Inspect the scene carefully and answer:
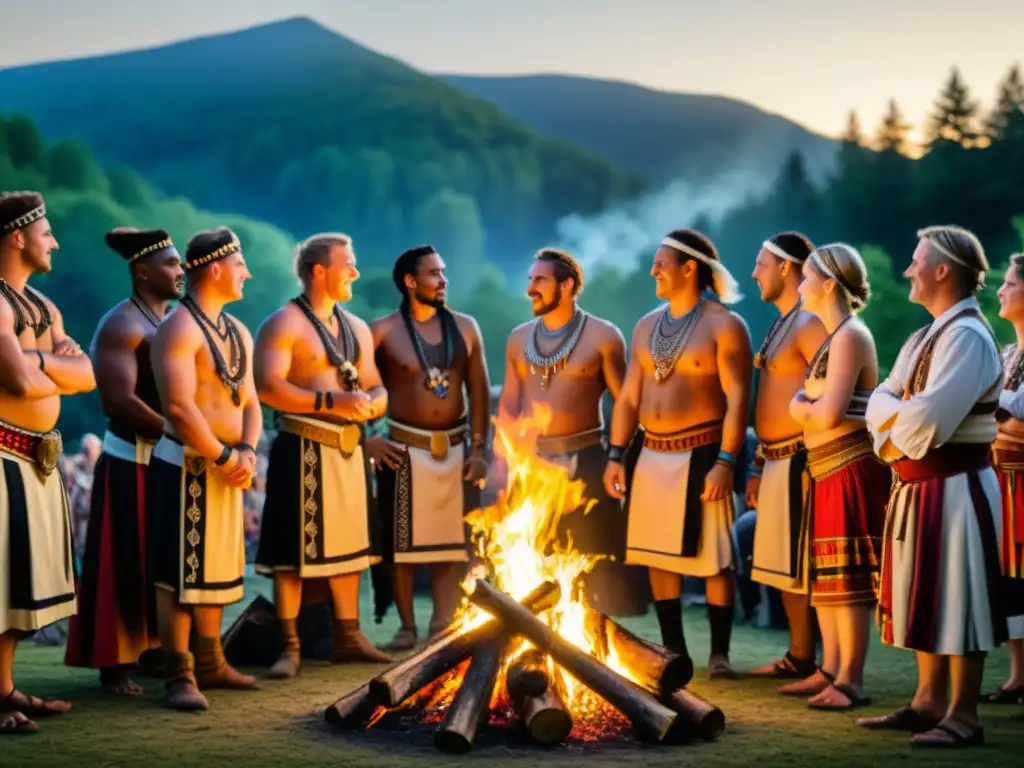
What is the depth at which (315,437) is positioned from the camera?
7.11 meters

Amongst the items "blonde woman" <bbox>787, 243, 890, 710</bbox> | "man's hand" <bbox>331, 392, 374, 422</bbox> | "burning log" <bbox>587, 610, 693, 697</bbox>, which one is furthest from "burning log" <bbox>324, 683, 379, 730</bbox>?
"blonde woman" <bbox>787, 243, 890, 710</bbox>

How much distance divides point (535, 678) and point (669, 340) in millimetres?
2144

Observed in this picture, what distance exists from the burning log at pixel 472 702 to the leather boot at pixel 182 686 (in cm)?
118

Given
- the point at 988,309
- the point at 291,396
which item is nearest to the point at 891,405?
the point at 291,396

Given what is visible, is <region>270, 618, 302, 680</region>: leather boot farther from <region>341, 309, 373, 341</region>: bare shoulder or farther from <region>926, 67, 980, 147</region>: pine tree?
<region>926, 67, 980, 147</region>: pine tree

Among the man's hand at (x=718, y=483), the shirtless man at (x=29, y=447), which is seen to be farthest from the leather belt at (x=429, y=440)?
the shirtless man at (x=29, y=447)

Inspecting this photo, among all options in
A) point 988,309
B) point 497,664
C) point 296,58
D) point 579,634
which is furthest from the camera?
point 296,58

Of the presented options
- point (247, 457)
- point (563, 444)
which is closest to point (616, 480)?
point (563, 444)

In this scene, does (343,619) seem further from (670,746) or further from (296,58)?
(296,58)

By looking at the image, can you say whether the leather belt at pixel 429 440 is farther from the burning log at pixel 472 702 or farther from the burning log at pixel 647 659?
Result: the burning log at pixel 472 702

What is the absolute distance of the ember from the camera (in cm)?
536

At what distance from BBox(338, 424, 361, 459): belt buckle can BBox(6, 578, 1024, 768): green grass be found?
107 centimetres

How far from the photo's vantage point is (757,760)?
5.13m

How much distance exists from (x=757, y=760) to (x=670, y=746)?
0.35 m
